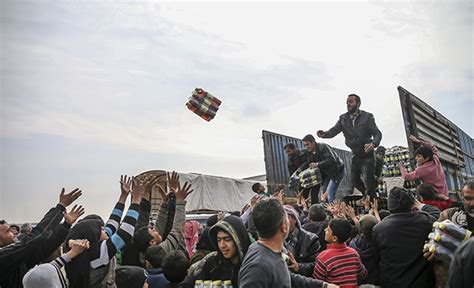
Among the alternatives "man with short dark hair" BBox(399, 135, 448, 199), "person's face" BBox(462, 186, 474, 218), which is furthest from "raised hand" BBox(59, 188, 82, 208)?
"man with short dark hair" BBox(399, 135, 448, 199)

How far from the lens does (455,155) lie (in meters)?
7.06

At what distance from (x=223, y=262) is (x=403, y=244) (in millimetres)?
1718

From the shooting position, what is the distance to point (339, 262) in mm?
3195

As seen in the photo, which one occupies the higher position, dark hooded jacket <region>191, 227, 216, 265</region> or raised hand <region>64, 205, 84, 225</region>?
raised hand <region>64, 205, 84, 225</region>

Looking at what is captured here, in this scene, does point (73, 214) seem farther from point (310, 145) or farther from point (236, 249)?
point (310, 145)

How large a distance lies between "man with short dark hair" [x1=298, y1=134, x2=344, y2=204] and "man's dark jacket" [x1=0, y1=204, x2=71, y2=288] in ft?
14.5

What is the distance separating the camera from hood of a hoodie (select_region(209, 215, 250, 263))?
2621mm

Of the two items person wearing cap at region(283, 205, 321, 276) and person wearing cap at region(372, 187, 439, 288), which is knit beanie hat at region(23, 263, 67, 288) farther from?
person wearing cap at region(372, 187, 439, 288)

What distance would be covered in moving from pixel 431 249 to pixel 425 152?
2.57m

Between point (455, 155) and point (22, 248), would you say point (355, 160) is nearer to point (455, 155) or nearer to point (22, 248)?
point (455, 155)

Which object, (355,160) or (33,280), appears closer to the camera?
(33,280)

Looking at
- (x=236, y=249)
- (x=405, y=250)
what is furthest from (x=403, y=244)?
(x=236, y=249)

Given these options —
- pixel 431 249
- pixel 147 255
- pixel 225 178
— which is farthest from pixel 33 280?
pixel 225 178

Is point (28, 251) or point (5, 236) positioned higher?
point (5, 236)
